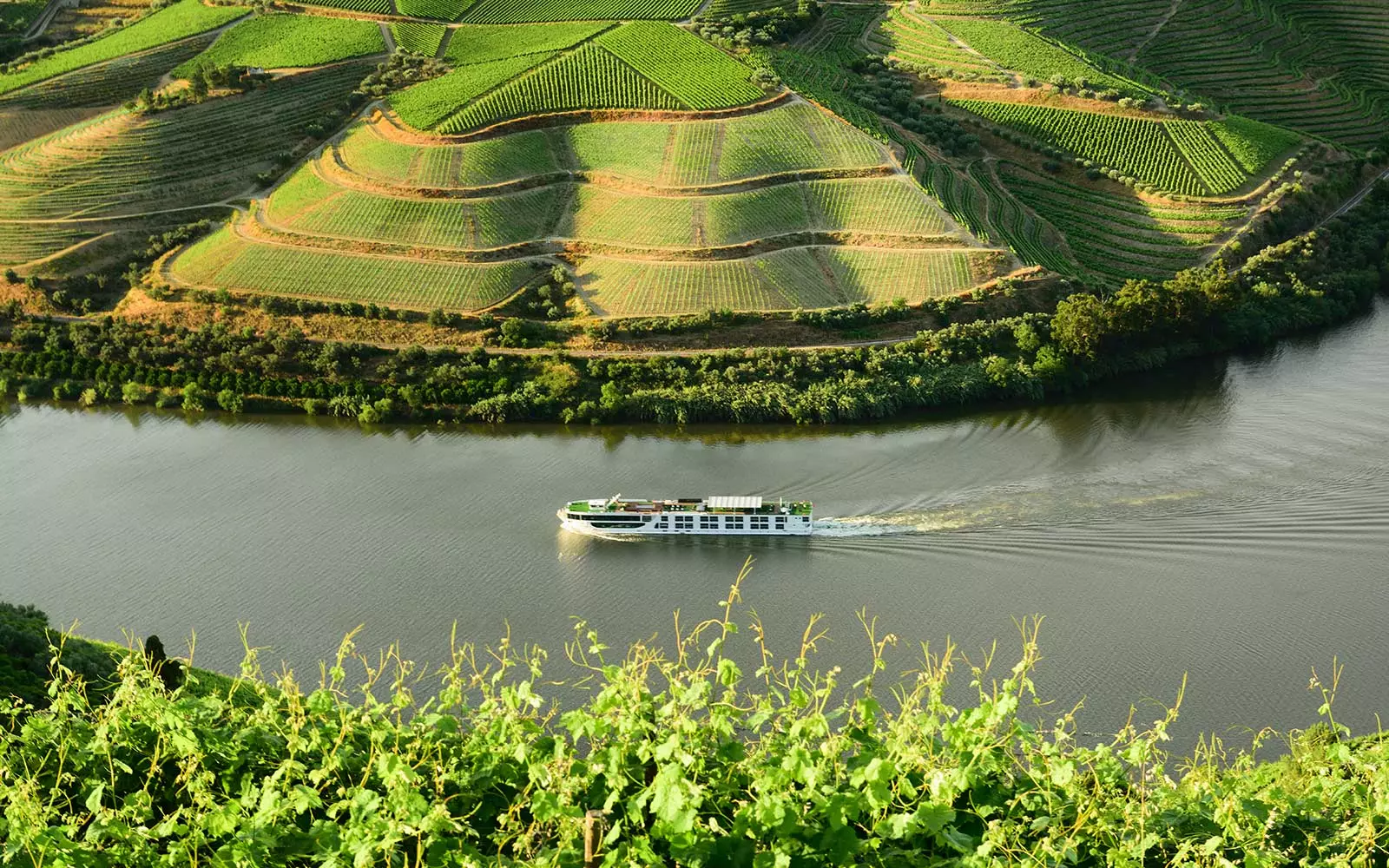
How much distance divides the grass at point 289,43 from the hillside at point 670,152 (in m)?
0.26

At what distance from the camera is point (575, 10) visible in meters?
85.7

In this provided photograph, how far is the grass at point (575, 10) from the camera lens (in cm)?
8412

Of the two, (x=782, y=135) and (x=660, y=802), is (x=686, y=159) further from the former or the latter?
(x=660, y=802)

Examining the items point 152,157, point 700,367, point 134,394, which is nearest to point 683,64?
point 700,367

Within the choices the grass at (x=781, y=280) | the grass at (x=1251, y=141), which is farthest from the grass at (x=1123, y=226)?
the grass at (x=781, y=280)

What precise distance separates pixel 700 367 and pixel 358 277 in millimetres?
18341

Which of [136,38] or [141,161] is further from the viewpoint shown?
[136,38]

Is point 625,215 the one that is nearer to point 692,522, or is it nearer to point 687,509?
point 687,509

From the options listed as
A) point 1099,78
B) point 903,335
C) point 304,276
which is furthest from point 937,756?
point 1099,78

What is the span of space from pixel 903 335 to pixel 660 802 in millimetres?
47707

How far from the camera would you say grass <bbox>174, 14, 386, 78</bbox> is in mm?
80375

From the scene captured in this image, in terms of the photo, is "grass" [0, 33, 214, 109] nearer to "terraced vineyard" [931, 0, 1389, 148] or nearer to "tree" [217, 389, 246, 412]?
"tree" [217, 389, 246, 412]

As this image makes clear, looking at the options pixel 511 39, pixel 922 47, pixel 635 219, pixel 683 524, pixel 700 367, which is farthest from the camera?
pixel 511 39

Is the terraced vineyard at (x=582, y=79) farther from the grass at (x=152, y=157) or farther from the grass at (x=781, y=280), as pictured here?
the grass at (x=781, y=280)
